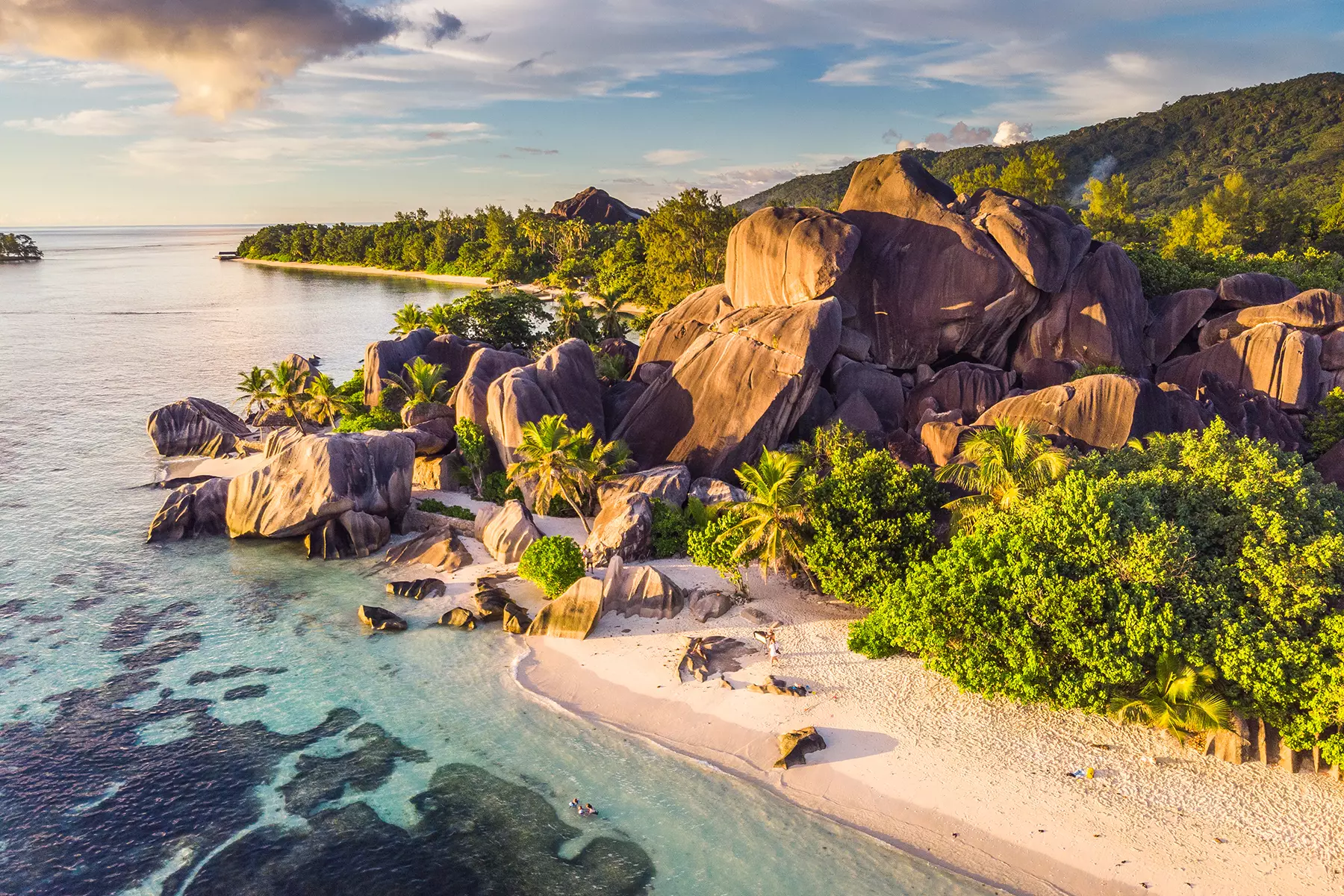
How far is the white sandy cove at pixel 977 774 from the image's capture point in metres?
17.7

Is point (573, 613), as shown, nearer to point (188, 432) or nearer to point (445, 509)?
point (445, 509)

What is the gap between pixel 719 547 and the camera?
29500mm

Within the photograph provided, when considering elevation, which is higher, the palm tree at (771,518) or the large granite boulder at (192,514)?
the palm tree at (771,518)

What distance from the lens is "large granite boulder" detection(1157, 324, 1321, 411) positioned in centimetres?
3869

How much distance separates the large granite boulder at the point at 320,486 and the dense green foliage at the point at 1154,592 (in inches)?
928

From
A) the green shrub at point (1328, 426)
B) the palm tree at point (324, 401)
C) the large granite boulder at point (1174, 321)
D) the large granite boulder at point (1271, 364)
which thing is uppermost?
the large granite boulder at point (1174, 321)

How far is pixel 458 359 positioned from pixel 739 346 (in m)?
22.0

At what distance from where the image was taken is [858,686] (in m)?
24.2

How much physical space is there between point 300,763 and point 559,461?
15624 millimetres

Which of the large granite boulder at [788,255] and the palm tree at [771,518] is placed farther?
the large granite boulder at [788,255]

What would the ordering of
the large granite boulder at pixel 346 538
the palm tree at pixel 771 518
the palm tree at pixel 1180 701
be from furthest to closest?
the large granite boulder at pixel 346 538 < the palm tree at pixel 771 518 < the palm tree at pixel 1180 701

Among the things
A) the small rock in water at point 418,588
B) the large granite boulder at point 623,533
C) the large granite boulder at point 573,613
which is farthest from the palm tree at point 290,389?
the large granite boulder at point 573,613

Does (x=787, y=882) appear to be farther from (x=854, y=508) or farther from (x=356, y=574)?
(x=356, y=574)

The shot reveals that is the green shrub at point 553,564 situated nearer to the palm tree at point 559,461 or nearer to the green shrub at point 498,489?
the palm tree at point 559,461
